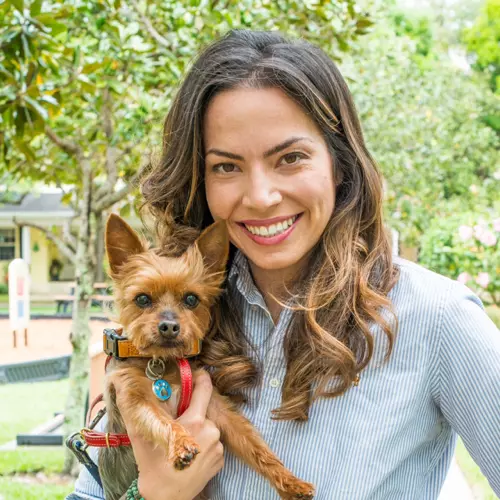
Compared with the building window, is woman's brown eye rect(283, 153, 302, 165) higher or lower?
higher

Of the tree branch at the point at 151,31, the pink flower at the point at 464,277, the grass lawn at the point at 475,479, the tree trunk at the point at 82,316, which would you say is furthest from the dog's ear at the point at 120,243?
the pink flower at the point at 464,277

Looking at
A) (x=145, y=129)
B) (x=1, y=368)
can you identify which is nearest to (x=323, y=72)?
(x=145, y=129)

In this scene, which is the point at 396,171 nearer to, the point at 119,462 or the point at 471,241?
the point at 471,241

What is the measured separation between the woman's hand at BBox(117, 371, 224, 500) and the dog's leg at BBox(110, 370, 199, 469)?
0.09ft

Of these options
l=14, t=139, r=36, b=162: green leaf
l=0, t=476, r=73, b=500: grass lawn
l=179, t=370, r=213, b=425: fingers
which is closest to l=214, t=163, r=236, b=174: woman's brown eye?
l=179, t=370, r=213, b=425: fingers

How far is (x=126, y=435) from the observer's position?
2596mm

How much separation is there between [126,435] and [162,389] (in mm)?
231

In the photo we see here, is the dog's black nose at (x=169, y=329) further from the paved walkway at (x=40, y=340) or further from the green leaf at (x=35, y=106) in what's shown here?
the paved walkway at (x=40, y=340)

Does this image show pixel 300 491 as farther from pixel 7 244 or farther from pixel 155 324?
→ pixel 7 244

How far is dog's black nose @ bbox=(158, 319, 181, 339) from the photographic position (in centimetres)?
256

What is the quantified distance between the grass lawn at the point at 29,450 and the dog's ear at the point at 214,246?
3597 mm

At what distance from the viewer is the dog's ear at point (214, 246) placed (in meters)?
2.56

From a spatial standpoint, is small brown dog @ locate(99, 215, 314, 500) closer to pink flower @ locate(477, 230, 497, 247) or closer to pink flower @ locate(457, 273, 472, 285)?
pink flower @ locate(457, 273, 472, 285)

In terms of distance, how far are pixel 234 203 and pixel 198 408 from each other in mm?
717
